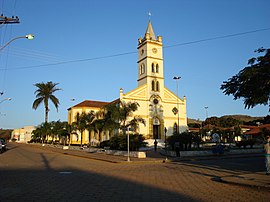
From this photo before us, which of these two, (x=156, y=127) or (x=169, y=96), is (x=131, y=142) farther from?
(x=169, y=96)

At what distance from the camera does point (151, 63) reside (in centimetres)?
5166

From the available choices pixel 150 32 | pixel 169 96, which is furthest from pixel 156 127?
pixel 150 32

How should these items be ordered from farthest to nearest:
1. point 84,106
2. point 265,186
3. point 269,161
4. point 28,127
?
1. point 28,127
2. point 84,106
3. point 269,161
4. point 265,186

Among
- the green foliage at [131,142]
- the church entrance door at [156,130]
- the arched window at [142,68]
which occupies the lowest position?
the green foliage at [131,142]

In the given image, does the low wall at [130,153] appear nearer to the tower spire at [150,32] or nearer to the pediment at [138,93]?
the pediment at [138,93]

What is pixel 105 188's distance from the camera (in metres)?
8.98

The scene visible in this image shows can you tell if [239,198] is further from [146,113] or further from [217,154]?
[146,113]

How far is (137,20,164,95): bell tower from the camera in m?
51.0

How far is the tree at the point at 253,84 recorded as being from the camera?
15.0 m

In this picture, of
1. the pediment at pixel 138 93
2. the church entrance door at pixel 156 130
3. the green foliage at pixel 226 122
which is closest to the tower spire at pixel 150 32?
the pediment at pixel 138 93

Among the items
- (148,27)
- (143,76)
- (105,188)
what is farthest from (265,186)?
(148,27)

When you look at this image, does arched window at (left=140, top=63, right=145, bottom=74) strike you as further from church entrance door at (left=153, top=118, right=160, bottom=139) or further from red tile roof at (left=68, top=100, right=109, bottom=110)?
red tile roof at (left=68, top=100, right=109, bottom=110)

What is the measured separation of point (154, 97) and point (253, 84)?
3480 cm

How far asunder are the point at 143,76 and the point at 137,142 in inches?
980
